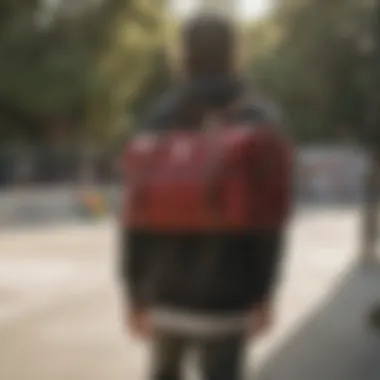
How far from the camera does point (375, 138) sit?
4922 millimetres

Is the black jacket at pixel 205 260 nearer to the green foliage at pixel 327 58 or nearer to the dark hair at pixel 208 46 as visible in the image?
the dark hair at pixel 208 46

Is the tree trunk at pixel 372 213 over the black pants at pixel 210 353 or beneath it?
beneath

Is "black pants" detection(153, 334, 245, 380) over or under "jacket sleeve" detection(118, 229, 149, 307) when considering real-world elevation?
under

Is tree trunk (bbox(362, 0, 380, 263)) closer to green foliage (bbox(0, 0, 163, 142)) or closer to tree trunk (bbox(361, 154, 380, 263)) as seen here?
tree trunk (bbox(361, 154, 380, 263))

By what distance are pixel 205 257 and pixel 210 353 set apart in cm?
16

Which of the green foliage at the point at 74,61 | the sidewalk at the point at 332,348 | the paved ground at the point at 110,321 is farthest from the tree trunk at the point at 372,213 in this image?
the sidewalk at the point at 332,348

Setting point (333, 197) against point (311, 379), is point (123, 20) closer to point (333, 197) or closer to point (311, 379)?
point (311, 379)

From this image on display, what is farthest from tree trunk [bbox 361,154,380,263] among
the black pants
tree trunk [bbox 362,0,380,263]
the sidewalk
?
the black pants

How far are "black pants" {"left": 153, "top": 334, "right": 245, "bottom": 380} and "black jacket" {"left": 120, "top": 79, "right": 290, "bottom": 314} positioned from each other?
7cm

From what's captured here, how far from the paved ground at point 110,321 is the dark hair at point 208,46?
35 cm

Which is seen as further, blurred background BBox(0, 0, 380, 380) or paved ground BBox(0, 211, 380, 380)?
blurred background BBox(0, 0, 380, 380)

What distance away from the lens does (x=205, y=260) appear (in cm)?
147

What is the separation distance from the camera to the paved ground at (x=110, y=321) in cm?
277

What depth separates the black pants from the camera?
5.04 feet
